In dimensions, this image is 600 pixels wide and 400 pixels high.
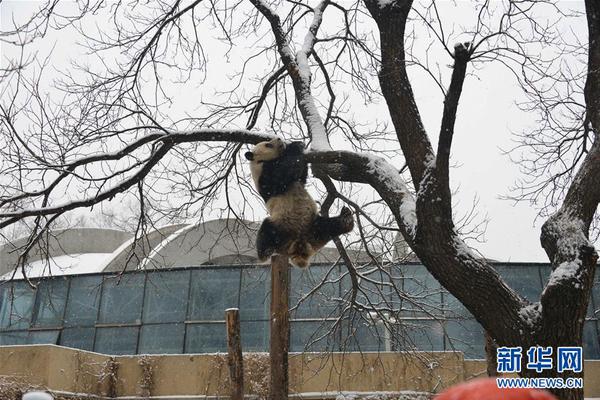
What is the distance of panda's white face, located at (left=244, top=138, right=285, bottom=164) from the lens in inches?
251

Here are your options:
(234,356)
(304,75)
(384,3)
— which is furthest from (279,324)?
(384,3)

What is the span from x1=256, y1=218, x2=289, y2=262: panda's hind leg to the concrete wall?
6.22m

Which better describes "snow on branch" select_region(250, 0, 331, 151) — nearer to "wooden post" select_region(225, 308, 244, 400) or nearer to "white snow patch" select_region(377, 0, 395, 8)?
"white snow patch" select_region(377, 0, 395, 8)

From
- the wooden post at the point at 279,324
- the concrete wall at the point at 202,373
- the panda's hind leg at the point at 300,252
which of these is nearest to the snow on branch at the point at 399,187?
the panda's hind leg at the point at 300,252

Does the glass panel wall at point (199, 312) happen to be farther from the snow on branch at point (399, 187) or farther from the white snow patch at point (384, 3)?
the white snow patch at point (384, 3)

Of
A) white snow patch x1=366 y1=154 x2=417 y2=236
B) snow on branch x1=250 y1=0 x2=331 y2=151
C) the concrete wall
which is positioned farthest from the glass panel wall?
white snow patch x1=366 y1=154 x2=417 y2=236

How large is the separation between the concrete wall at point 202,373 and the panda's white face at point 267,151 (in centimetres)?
660

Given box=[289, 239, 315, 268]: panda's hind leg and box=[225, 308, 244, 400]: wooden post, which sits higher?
box=[289, 239, 315, 268]: panda's hind leg

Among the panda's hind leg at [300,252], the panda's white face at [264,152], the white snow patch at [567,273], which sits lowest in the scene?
the white snow patch at [567,273]

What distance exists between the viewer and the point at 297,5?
29.4 ft

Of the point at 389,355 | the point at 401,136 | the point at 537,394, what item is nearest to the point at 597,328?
the point at 389,355

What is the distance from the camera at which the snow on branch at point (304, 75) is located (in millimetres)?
6289

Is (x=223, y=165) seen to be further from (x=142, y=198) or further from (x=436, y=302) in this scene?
(x=436, y=302)

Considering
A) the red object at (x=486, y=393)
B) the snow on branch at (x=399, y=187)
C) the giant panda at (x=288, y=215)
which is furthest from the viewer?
the giant panda at (x=288, y=215)
